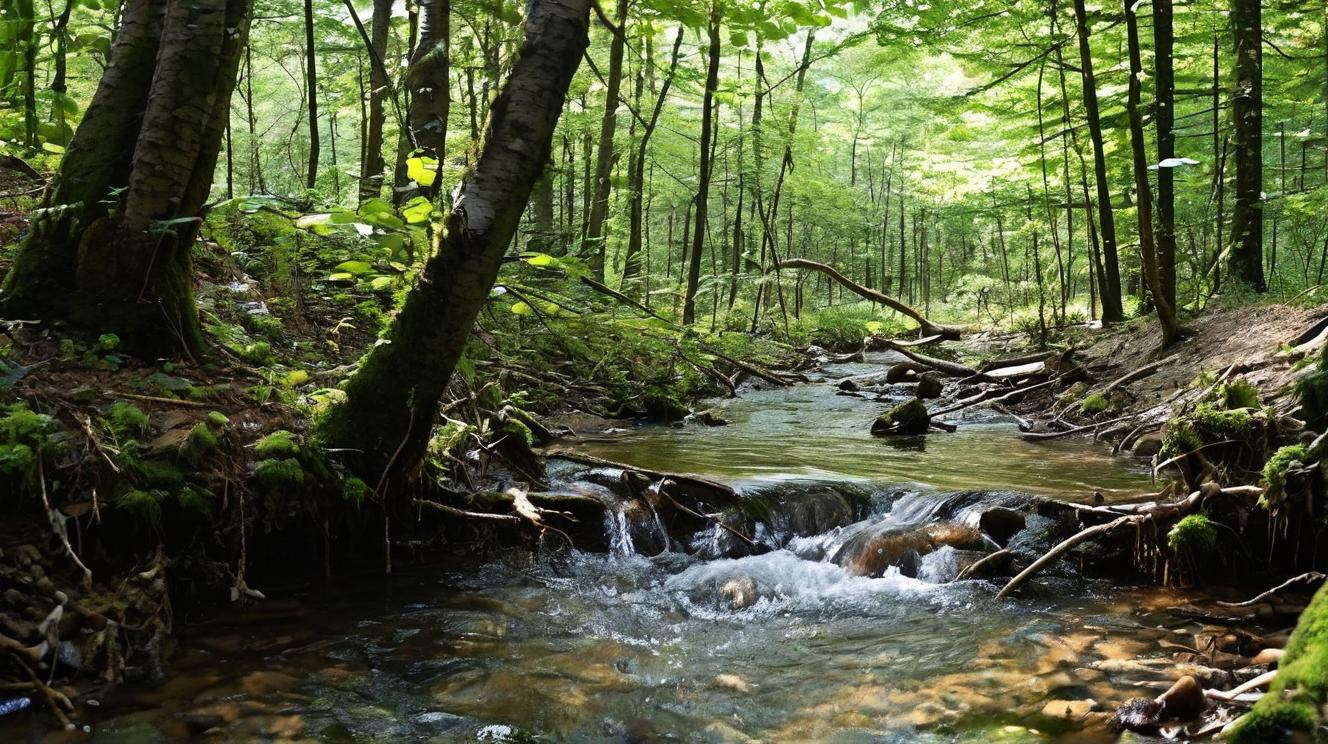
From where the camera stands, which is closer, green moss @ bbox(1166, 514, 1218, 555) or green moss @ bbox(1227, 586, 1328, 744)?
green moss @ bbox(1227, 586, 1328, 744)

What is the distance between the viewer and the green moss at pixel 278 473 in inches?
152

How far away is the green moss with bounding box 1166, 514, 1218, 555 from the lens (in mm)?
4336

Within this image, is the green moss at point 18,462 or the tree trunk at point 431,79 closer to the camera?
the green moss at point 18,462

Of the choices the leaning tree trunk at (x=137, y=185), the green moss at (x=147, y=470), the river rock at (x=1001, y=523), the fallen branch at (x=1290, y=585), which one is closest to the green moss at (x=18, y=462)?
the green moss at (x=147, y=470)

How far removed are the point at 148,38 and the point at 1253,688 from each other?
5974 mm

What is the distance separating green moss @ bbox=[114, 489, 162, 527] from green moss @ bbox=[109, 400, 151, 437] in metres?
0.37

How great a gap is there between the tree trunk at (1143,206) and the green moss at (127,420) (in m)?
9.71

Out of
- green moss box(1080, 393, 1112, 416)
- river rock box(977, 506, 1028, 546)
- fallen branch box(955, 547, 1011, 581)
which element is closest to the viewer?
fallen branch box(955, 547, 1011, 581)

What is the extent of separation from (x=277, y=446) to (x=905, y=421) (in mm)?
7575

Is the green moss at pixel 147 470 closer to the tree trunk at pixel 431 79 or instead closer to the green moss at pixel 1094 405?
the tree trunk at pixel 431 79

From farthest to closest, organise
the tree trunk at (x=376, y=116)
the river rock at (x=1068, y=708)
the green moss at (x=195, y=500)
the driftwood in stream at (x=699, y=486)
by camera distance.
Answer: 1. the tree trunk at (x=376, y=116)
2. the driftwood in stream at (x=699, y=486)
3. the green moss at (x=195, y=500)
4. the river rock at (x=1068, y=708)

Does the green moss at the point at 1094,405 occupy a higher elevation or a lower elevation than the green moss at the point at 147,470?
lower

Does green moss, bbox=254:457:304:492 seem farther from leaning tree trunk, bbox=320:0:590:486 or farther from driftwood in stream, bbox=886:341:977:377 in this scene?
driftwood in stream, bbox=886:341:977:377

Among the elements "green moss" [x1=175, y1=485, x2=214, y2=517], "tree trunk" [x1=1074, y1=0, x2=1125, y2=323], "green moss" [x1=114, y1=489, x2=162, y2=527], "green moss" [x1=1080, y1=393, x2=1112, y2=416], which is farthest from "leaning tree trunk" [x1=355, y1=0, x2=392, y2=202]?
"tree trunk" [x1=1074, y1=0, x2=1125, y2=323]
